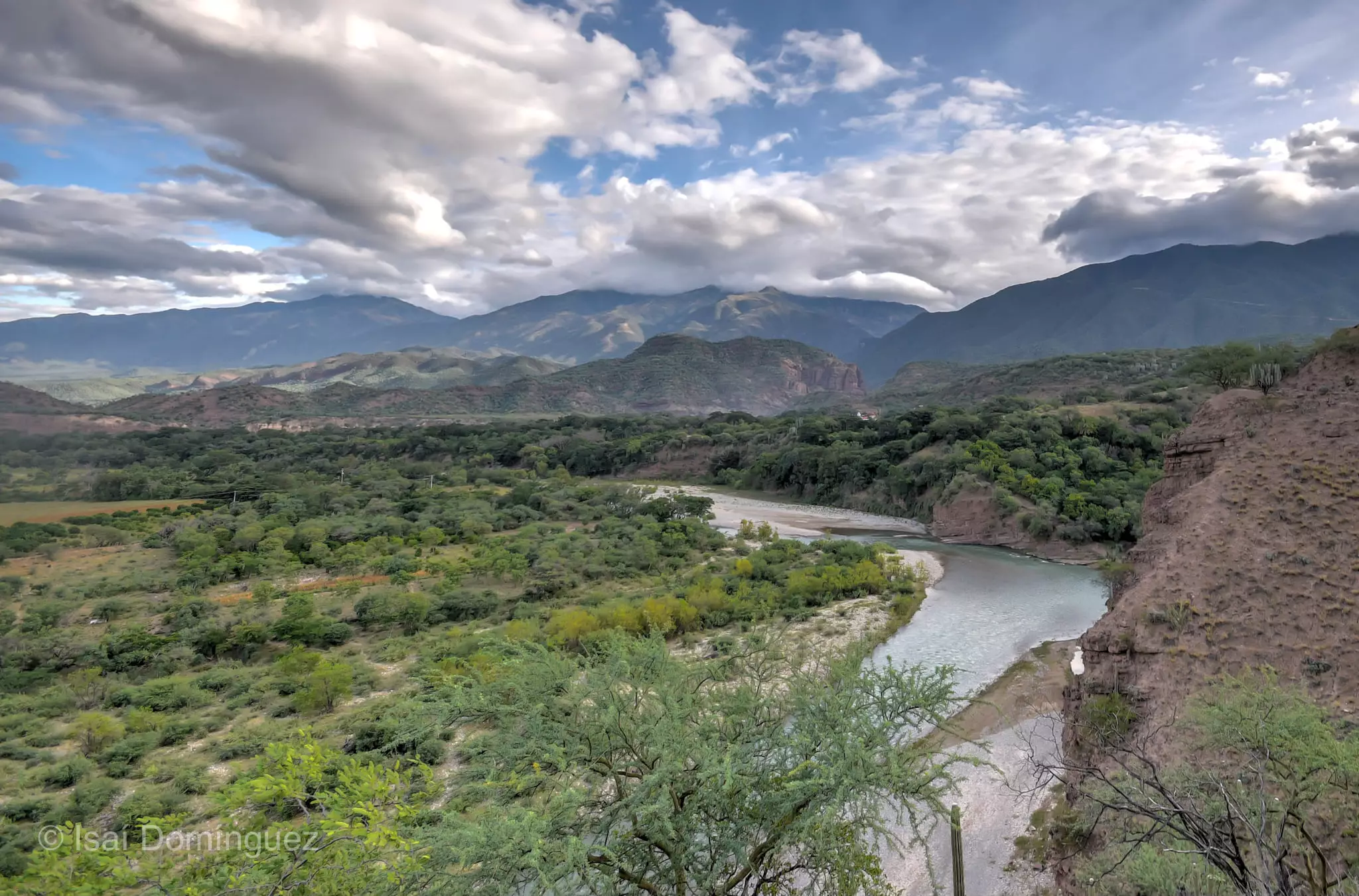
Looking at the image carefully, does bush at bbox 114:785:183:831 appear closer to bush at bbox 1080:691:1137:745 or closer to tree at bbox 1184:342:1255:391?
bush at bbox 1080:691:1137:745

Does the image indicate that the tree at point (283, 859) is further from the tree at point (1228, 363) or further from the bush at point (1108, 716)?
the tree at point (1228, 363)

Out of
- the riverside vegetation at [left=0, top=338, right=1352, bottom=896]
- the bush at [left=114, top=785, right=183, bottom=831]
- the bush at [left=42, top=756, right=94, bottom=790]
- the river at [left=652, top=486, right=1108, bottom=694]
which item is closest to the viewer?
the riverside vegetation at [left=0, top=338, right=1352, bottom=896]

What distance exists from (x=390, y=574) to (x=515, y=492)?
87.8 ft

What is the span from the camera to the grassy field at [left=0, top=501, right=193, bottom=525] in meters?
45.0

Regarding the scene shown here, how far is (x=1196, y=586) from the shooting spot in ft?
50.3

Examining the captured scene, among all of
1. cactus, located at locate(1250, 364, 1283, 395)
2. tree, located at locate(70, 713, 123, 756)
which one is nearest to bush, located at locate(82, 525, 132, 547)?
tree, located at locate(70, 713, 123, 756)

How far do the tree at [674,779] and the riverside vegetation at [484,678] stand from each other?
62 millimetres

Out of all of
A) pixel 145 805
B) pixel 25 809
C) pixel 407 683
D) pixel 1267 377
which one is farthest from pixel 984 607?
pixel 25 809

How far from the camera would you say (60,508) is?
50.0 metres

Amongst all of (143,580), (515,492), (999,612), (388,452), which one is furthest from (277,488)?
(999,612)

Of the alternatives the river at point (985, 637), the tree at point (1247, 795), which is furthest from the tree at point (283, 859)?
the tree at point (1247, 795)

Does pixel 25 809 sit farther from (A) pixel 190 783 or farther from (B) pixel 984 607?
(B) pixel 984 607

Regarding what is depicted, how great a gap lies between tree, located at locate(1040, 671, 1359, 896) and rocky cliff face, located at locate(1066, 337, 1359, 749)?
234cm

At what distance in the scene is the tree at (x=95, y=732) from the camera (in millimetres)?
19188
